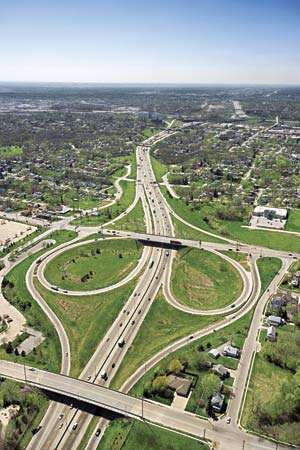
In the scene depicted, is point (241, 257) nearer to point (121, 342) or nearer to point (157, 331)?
→ point (157, 331)

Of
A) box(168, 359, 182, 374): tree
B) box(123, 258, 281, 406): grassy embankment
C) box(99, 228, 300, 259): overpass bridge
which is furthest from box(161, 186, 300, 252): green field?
box(168, 359, 182, 374): tree

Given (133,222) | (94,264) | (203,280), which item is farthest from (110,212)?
(203,280)

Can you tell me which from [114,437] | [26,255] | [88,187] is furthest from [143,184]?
[114,437]

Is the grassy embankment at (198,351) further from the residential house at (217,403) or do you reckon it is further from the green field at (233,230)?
the green field at (233,230)

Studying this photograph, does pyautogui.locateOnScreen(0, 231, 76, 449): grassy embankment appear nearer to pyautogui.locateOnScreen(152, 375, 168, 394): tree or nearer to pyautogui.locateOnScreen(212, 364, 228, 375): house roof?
pyautogui.locateOnScreen(152, 375, 168, 394): tree

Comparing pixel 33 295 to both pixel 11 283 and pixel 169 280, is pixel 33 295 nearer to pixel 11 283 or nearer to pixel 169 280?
pixel 11 283

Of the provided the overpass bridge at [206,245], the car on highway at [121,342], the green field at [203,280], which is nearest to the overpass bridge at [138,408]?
the car on highway at [121,342]
